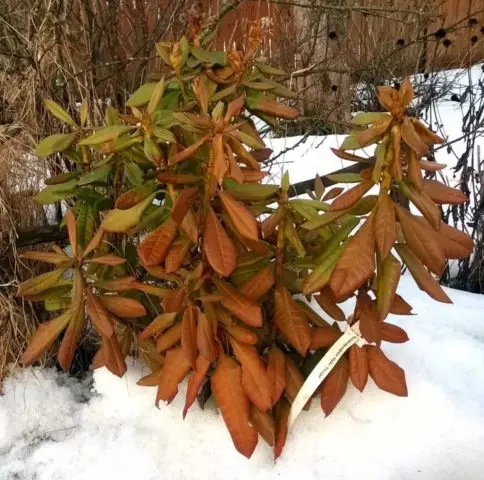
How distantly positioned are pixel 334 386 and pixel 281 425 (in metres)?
0.15

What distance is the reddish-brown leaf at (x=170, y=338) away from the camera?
141 centimetres

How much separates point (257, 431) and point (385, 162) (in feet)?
2.21

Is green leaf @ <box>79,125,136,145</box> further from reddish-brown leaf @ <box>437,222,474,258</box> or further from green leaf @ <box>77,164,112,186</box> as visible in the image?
reddish-brown leaf @ <box>437,222,474,258</box>

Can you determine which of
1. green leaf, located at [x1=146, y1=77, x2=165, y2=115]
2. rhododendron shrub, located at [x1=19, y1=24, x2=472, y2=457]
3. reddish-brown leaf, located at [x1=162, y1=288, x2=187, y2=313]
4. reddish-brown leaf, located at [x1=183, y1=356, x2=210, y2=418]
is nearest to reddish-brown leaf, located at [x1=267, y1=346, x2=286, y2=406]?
rhododendron shrub, located at [x1=19, y1=24, x2=472, y2=457]

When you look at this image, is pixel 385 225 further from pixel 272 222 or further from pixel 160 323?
pixel 160 323

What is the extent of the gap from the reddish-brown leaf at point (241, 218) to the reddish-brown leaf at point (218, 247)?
35mm

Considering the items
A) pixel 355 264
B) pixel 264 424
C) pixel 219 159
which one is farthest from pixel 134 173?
pixel 264 424

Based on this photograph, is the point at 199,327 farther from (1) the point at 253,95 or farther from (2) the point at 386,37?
(2) the point at 386,37

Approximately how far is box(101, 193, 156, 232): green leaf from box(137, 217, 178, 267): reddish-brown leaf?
5 centimetres

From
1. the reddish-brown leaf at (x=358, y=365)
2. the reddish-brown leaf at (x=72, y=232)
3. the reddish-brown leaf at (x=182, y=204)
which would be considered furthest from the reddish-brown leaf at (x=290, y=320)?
the reddish-brown leaf at (x=72, y=232)

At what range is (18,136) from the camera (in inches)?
69.7

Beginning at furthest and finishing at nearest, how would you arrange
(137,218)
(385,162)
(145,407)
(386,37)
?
(386,37)
(145,407)
(137,218)
(385,162)

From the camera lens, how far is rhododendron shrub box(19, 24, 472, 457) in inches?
46.3

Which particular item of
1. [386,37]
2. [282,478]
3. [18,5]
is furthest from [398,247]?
[386,37]
